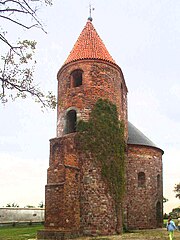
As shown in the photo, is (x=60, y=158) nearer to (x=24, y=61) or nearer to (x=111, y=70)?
(x=111, y=70)

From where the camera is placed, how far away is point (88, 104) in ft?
63.7

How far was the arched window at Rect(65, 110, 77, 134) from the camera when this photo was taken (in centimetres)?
2014

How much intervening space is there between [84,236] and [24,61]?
1122cm

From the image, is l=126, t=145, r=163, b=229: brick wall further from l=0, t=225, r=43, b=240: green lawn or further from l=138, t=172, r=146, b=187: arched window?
l=0, t=225, r=43, b=240: green lawn

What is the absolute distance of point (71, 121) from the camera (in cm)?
2050

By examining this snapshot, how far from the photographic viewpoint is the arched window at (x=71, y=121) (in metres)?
20.1

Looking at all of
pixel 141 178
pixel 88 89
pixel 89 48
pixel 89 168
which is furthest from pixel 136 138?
pixel 89 48

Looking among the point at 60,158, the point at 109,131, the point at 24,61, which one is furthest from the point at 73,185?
the point at 24,61

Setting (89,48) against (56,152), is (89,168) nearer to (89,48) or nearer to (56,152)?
(56,152)

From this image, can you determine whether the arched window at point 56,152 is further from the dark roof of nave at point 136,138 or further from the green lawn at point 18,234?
the dark roof of nave at point 136,138

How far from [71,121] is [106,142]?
2791 mm

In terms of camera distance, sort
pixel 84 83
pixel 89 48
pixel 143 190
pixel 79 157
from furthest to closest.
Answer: pixel 143 190
pixel 89 48
pixel 84 83
pixel 79 157

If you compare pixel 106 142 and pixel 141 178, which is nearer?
pixel 106 142

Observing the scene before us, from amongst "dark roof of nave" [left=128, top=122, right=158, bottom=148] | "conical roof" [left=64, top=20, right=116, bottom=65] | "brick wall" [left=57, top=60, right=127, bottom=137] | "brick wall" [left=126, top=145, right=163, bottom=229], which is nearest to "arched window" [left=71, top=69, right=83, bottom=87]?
"brick wall" [left=57, top=60, right=127, bottom=137]
